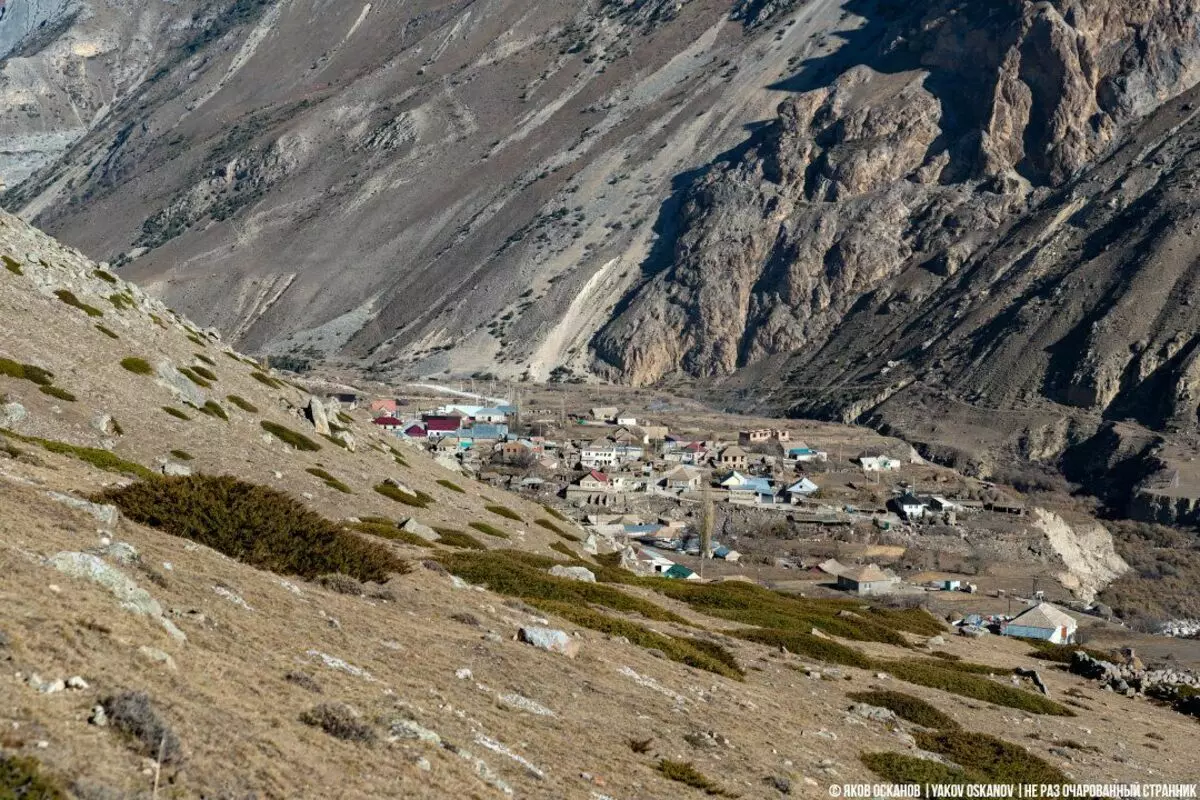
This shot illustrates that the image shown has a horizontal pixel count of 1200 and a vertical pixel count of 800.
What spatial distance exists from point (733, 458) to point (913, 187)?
86.1 m

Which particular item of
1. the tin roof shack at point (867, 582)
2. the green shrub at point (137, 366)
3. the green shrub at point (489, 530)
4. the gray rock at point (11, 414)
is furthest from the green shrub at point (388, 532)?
the tin roof shack at point (867, 582)

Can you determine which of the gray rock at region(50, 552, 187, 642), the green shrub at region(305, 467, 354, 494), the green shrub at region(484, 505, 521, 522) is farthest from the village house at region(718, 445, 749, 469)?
the gray rock at region(50, 552, 187, 642)

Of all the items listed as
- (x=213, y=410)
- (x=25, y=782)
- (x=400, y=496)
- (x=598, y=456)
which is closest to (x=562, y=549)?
(x=400, y=496)

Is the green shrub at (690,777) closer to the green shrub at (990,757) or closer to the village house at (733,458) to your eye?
the green shrub at (990,757)

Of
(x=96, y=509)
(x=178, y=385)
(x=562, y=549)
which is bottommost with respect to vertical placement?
(x=562, y=549)

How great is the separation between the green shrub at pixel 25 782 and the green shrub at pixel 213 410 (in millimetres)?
29373

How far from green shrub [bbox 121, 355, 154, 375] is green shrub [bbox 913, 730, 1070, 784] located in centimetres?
2418

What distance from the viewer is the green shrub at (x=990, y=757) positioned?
1852 cm

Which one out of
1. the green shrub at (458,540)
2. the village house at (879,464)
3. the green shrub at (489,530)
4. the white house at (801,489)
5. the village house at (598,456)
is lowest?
the village house at (598,456)

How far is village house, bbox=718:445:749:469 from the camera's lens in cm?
11131

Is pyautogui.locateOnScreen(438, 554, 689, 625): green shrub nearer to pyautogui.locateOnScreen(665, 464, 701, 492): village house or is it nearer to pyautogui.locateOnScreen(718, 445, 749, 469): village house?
pyautogui.locateOnScreen(665, 464, 701, 492): village house

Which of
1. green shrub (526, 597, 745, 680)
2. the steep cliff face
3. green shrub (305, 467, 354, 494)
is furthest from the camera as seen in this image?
the steep cliff face

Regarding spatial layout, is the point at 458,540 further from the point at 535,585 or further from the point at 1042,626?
the point at 1042,626

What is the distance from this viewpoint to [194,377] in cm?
4009
